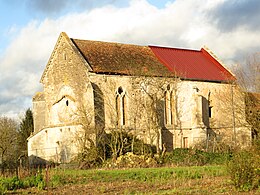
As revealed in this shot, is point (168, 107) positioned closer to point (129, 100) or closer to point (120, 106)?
point (129, 100)

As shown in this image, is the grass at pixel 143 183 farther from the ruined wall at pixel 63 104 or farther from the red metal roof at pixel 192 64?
the red metal roof at pixel 192 64

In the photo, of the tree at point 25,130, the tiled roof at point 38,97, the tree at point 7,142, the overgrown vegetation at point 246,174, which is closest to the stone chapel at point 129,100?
the tiled roof at point 38,97

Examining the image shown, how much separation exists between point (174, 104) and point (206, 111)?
4.16m

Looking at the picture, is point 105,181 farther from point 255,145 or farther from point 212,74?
point 212,74

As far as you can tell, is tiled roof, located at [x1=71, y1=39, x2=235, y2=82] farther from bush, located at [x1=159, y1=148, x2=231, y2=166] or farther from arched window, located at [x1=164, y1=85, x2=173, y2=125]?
bush, located at [x1=159, y1=148, x2=231, y2=166]

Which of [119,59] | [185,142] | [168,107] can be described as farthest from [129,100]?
[185,142]

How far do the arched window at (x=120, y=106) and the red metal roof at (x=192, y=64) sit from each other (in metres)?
6.08

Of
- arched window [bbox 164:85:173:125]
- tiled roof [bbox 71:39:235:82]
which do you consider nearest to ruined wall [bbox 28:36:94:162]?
tiled roof [bbox 71:39:235:82]

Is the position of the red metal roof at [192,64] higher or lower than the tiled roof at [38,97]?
higher

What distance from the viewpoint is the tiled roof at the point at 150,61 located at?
42.9m

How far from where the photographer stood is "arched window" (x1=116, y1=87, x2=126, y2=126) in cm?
4248

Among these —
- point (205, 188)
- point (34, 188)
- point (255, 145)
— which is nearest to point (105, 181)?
point (34, 188)

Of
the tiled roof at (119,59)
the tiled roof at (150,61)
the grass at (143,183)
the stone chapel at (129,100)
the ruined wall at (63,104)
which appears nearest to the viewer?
the grass at (143,183)

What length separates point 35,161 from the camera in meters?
43.8
